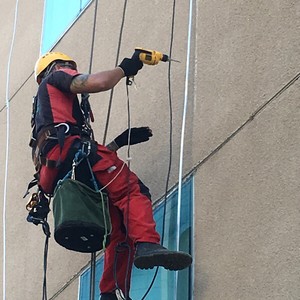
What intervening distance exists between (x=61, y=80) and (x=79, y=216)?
0.96 m

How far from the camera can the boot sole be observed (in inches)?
195

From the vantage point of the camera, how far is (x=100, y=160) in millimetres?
5562

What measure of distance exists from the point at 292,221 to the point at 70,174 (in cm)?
141

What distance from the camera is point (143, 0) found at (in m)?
7.53

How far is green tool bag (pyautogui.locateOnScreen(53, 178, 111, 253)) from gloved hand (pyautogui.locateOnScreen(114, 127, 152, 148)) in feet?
2.53

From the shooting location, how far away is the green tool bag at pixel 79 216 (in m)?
5.17

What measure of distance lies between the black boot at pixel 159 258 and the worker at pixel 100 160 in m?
0.10

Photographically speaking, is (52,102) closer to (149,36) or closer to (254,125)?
(254,125)

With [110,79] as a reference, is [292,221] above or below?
below

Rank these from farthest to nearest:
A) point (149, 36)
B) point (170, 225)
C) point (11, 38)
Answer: point (11, 38) < point (149, 36) < point (170, 225)

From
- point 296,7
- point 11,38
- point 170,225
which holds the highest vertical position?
point 11,38

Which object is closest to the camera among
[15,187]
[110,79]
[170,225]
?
[110,79]

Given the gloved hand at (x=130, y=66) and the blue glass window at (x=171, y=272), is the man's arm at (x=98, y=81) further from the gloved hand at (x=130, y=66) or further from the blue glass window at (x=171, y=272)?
the blue glass window at (x=171, y=272)

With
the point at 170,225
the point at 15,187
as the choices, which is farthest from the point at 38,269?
the point at 170,225
